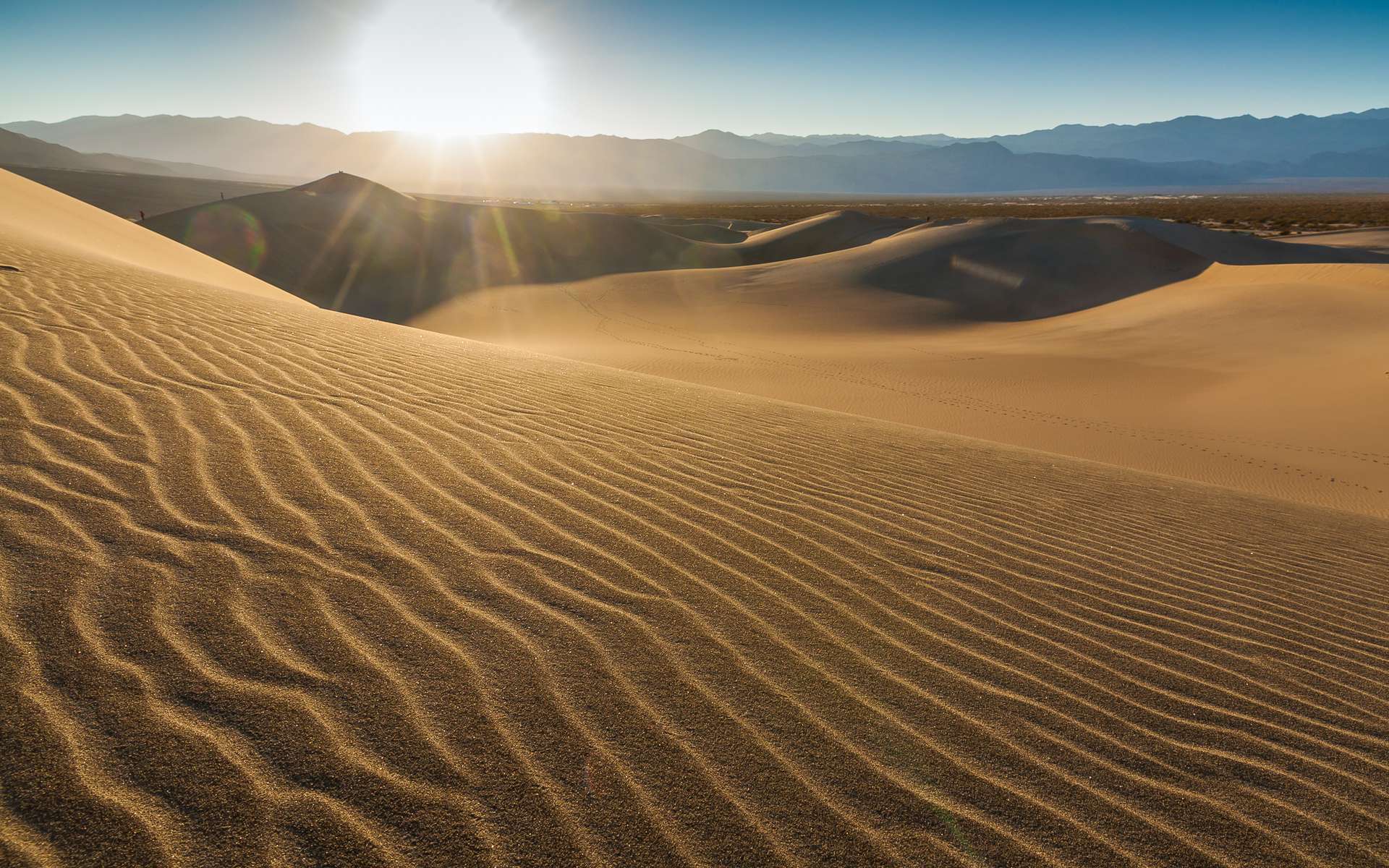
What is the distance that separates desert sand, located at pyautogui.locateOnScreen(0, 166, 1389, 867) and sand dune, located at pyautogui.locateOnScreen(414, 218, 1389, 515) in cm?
658

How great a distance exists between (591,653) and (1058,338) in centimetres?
1809

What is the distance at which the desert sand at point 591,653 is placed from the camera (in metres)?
1.69

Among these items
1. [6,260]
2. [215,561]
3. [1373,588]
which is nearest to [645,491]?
[215,561]

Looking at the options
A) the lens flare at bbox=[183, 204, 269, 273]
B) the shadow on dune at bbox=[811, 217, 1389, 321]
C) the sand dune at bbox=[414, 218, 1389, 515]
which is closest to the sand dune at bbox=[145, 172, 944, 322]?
the lens flare at bbox=[183, 204, 269, 273]

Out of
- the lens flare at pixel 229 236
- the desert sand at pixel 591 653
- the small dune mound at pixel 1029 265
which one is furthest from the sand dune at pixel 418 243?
the desert sand at pixel 591 653

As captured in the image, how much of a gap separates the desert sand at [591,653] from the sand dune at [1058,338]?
6.58m

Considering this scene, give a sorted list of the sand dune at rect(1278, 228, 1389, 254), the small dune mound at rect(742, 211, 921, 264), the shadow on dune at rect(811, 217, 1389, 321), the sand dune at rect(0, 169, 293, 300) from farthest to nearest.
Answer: the small dune mound at rect(742, 211, 921, 264), the sand dune at rect(1278, 228, 1389, 254), the shadow on dune at rect(811, 217, 1389, 321), the sand dune at rect(0, 169, 293, 300)

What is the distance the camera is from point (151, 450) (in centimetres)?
306

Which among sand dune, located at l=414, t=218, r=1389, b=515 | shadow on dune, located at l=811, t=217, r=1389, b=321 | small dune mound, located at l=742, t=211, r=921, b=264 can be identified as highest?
small dune mound, located at l=742, t=211, r=921, b=264

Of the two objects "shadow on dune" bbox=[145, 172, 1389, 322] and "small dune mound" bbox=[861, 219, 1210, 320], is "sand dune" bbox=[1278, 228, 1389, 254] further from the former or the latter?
"small dune mound" bbox=[861, 219, 1210, 320]

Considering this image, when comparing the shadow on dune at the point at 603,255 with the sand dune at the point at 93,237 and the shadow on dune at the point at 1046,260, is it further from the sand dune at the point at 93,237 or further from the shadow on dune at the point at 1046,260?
the sand dune at the point at 93,237

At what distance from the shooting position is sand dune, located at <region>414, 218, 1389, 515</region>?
398 inches

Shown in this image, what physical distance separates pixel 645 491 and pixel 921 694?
1.80 meters

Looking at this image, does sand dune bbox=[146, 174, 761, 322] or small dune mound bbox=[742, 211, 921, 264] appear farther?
small dune mound bbox=[742, 211, 921, 264]
